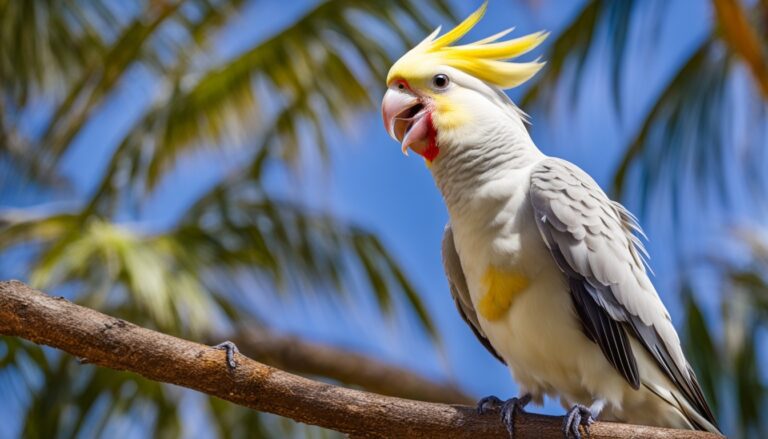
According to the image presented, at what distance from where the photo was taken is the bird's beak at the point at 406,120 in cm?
305

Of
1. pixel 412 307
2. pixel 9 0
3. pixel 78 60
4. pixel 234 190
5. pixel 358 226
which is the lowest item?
pixel 412 307

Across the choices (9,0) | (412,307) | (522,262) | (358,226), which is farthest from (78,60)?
(522,262)

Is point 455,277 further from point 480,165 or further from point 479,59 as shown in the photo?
point 479,59

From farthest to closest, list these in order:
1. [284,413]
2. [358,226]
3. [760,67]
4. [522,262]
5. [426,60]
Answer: [358,226] < [760,67] < [426,60] < [522,262] < [284,413]

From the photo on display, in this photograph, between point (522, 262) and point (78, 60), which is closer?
point (522, 262)

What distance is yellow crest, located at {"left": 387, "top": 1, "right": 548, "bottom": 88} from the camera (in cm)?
316

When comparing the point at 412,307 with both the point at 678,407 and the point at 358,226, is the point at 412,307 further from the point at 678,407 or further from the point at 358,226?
the point at 678,407

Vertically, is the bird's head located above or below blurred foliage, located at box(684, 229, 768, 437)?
above

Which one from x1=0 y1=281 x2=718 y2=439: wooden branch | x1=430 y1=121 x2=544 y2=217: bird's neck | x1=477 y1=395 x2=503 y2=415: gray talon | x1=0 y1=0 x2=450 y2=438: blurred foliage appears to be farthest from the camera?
x1=0 y1=0 x2=450 y2=438: blurred foliage

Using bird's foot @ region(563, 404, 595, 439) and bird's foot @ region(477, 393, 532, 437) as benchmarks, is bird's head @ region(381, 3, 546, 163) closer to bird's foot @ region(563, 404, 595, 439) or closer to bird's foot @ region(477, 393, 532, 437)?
bird's foot @ region(477, 393, 532, 437)

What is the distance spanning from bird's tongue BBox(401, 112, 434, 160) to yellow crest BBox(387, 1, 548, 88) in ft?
0.55

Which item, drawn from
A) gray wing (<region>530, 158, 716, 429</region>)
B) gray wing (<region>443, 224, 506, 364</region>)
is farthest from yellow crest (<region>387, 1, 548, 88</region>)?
gray wing (<region>443, 224, 506, 364</region>)

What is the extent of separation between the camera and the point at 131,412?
22.7 ft

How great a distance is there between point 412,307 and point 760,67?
3040 millimetres
